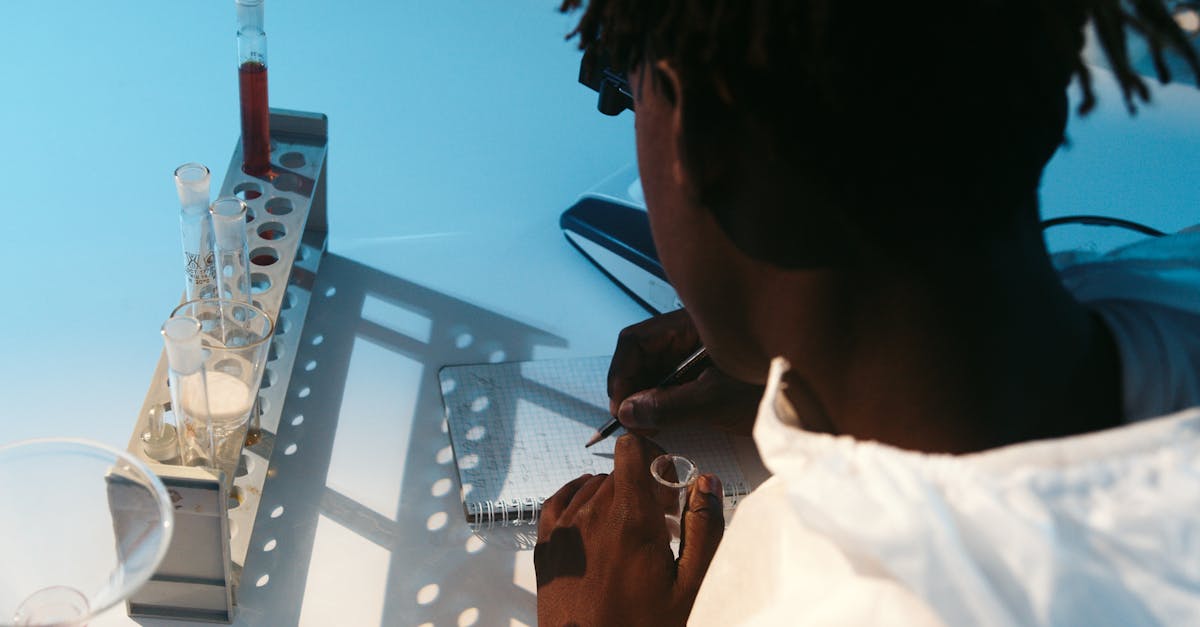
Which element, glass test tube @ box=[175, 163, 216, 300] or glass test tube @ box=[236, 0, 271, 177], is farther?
glass test tube @ box=[236, 0, 271, 177]

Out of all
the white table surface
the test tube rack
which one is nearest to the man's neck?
the white table surface

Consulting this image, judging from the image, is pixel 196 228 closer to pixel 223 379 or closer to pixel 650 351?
pixel 223 379

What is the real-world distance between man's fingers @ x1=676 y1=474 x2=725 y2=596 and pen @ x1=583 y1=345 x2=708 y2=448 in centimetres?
16

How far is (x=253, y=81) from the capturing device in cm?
100

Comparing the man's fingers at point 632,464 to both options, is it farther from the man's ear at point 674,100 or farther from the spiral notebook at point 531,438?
the man's ear at point 674,100

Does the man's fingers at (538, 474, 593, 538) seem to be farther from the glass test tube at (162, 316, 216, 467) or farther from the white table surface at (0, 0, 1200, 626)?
the glass test tube at (162, 316, 216, 467)

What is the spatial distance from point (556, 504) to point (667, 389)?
0.16 m

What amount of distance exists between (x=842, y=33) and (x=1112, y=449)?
21cm

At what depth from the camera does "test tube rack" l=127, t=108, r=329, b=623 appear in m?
0.72

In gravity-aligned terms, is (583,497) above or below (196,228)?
below

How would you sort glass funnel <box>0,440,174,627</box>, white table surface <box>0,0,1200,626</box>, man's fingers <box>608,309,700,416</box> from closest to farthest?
glass funnel <box>0,440,174,627</box>, white table surface <box>0,0,1200,626</box>, man's fingers <box>608,309,700,416</box>

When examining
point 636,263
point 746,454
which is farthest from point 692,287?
point 636,263

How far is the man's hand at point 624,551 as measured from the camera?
73cm

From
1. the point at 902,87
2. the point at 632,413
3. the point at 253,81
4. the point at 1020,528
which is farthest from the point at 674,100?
A: the point at 253,81
